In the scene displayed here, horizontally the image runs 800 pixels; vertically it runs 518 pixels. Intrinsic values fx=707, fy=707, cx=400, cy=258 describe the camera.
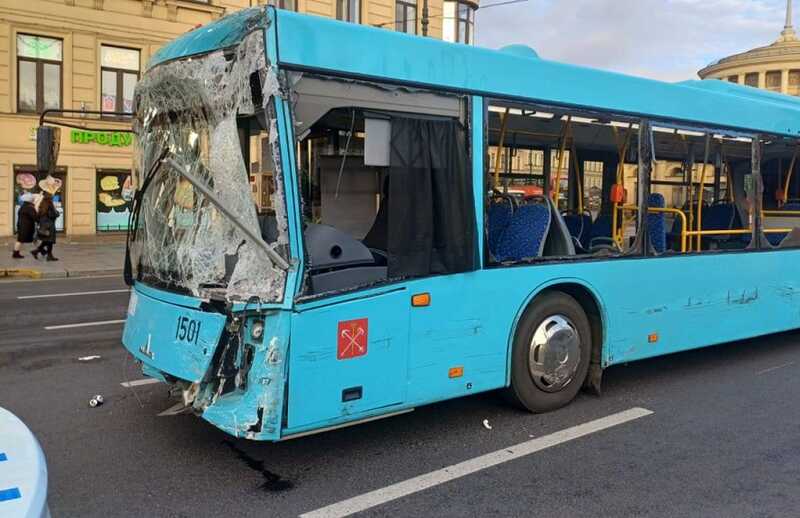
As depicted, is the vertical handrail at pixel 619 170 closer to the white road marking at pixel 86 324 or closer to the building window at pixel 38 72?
the white road marking at pixel 86 324

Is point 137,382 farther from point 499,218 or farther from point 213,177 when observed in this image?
point 499,218

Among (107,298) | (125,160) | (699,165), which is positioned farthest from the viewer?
(125,160)

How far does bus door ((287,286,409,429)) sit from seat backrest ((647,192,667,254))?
3.00m

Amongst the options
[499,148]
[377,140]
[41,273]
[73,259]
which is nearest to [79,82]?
[73,259]

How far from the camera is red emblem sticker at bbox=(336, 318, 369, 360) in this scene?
→ 431 cm

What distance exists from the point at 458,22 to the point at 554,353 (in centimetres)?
2721

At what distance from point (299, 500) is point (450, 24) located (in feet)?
93.9

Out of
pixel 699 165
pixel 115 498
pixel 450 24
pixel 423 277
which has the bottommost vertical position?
pixel 115 498

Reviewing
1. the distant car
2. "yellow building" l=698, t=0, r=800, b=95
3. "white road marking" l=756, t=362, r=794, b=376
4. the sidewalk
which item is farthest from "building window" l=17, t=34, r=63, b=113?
"yellow building" l=698, t=0, r=800, b=95

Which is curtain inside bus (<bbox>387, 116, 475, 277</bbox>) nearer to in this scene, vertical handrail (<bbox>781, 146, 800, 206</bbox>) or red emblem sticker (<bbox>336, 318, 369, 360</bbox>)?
red emblem sticker (<bbox>336, 318, 369, 360</bbox>)

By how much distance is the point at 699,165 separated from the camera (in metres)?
7.70

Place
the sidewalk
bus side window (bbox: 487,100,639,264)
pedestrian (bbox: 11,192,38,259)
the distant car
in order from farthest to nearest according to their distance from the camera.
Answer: pedestrian (bbox: 11,192,38,259)
the sidewalk
bus side window (bbox: 487,100,639,264)
the distant car

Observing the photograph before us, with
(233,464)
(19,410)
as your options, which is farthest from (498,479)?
(19,410)

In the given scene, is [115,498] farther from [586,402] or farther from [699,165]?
[699,165]
